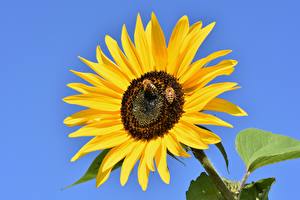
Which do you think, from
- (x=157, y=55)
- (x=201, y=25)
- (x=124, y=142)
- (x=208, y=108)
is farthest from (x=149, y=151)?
(x=201, y=25)

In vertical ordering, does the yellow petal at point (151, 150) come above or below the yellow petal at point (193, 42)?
below

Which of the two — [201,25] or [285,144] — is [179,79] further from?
[285,144]

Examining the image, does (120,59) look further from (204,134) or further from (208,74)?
(204,134)

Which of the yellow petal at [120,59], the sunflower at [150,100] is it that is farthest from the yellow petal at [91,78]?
the yellow petal at [120,59]

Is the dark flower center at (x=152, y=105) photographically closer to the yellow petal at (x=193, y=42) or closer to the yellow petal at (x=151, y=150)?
the yellow petal at (x=151, y=150)

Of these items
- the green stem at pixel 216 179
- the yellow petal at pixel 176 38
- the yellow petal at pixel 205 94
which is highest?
the yellow petal at pixel 176 38

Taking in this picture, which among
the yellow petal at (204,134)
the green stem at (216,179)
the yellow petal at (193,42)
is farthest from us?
the yellow petal at (193,42)

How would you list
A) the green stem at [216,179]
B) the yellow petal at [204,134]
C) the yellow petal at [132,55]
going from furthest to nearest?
the yellow petal at [132,55] → the yellow petal at [204,134] → the green stem at [216,179]
